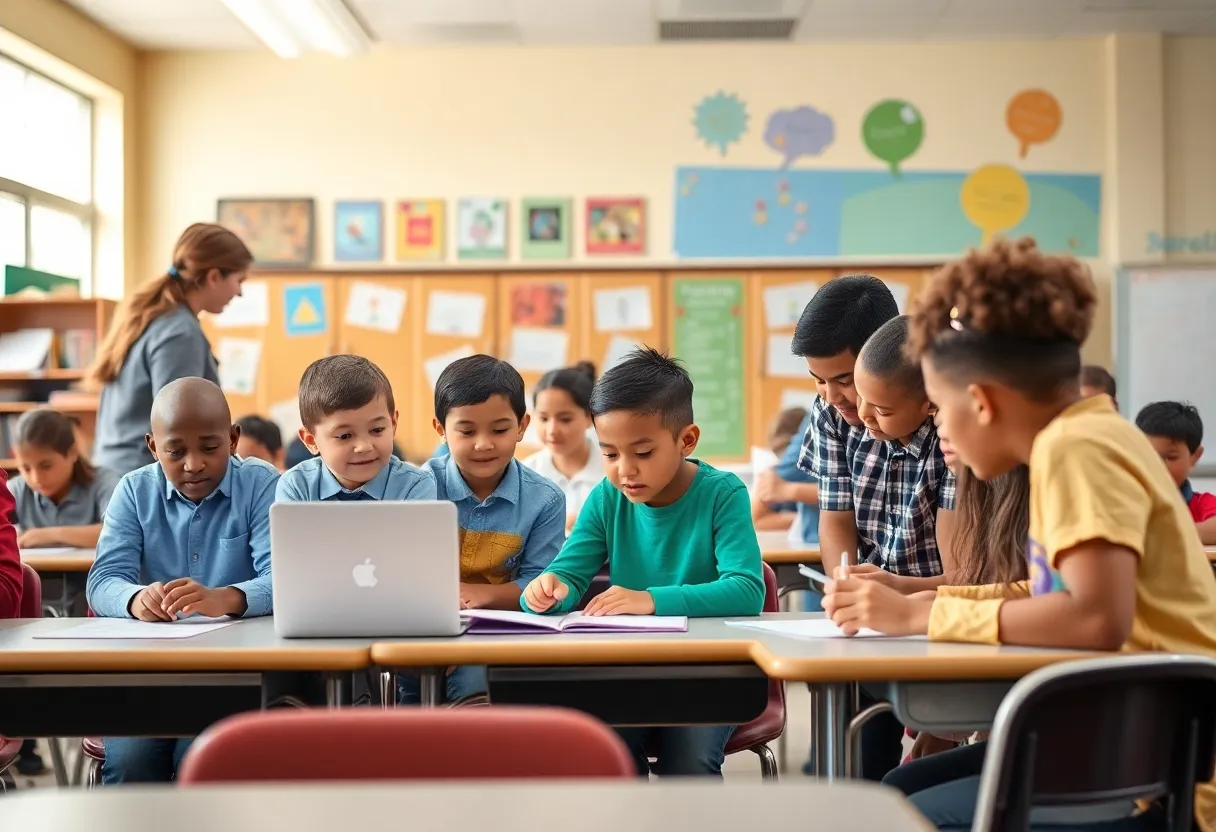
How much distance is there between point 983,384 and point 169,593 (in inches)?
51.3

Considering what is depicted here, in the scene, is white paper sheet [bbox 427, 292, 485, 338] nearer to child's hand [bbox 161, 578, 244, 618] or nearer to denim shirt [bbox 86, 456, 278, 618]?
denim shirt [bbox 86, 456, 278, 618]

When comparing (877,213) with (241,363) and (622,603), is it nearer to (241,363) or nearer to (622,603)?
(241,363)

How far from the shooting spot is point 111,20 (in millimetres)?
5859

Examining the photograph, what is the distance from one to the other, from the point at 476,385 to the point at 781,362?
156 inches

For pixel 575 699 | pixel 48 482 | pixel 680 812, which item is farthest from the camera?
pixel 48 482

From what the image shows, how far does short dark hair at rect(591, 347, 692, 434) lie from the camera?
208cm

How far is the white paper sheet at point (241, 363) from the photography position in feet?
20.1

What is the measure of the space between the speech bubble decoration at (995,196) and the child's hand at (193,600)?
5.06 metres

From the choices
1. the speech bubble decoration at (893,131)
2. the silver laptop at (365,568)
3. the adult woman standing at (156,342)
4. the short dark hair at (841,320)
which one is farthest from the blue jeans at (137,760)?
the speech bubble decoration at (893,131)

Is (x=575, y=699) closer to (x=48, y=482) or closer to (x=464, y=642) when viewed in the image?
(x=464, y=642)

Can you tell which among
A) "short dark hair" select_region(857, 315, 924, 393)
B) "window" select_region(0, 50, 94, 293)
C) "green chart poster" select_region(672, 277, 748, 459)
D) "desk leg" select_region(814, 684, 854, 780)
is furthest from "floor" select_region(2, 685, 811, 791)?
"window" select_region(0, 50, 94, 293)

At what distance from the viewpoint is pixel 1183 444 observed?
3.56m

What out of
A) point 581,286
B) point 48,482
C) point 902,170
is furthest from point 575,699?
point 902,170

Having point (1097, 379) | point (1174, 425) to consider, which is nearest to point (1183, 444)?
point (1174, 425)
